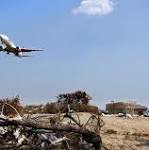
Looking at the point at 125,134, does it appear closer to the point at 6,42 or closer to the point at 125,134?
the point at 125,134

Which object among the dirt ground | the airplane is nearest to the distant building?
the dirt ground

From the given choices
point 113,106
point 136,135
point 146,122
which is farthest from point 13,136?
point 113,106

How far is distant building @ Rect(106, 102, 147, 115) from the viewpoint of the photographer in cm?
3275

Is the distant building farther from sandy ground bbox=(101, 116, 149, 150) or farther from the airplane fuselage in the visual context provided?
the airplane fuselage

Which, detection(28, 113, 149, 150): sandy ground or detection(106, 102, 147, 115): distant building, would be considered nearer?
detection(28, 113, 149, 150): sandy ground

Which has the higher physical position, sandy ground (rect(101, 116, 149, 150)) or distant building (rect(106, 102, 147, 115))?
distant building (rect(106, 102, 147, 115))

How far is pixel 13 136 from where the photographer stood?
16.1 metres

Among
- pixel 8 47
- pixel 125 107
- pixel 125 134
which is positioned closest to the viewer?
pixel 8 47

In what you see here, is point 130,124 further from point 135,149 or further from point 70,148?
point 70,148

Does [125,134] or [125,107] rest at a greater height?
[125,107]

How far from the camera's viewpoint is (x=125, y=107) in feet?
109

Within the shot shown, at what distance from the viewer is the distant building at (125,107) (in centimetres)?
3275

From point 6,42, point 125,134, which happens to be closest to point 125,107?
point 125,134

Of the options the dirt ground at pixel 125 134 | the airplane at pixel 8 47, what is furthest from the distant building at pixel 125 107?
the airplane at pixel 8 47
